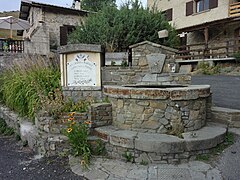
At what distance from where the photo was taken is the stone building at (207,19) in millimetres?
15320

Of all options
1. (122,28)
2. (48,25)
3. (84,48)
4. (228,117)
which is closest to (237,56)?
(122,28)

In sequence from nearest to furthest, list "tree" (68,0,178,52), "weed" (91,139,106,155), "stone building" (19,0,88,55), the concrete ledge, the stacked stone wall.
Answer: "weed" (91,139,106,155)
the concrete ledge
the stacked stone wall
"tree" (68,0,178,52)
"stone building" (19,0,88,55)

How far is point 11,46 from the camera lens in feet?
37.3

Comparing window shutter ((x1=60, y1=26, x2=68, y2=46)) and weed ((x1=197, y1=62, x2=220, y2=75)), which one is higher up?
window shutter ((x1=60, y1=26, x2=68, y2=46))

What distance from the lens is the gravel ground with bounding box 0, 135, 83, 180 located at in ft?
10.2

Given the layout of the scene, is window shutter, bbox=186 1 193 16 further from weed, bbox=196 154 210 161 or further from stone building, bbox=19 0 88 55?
weed, bbox=196 154 210 161

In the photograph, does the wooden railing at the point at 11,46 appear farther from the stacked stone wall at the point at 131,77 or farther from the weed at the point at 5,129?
the stacked stone wall at the point at 131,77

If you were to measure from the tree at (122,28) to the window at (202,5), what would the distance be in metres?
12.7

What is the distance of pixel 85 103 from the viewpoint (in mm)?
4371

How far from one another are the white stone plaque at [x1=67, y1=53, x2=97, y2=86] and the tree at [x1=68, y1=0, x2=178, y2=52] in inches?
53.4

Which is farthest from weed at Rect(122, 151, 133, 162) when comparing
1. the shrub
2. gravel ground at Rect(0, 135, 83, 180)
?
gravel ground at Rect(0, 135, 83, 180)

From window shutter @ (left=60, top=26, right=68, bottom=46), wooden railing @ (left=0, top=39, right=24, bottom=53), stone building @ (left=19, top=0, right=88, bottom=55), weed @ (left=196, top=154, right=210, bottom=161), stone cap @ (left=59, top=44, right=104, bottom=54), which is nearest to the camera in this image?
weed @ (left=196, top=154, right=210, bottom=161)

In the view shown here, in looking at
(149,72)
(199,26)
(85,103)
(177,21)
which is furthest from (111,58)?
(177,21)

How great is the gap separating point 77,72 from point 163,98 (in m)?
2.18
